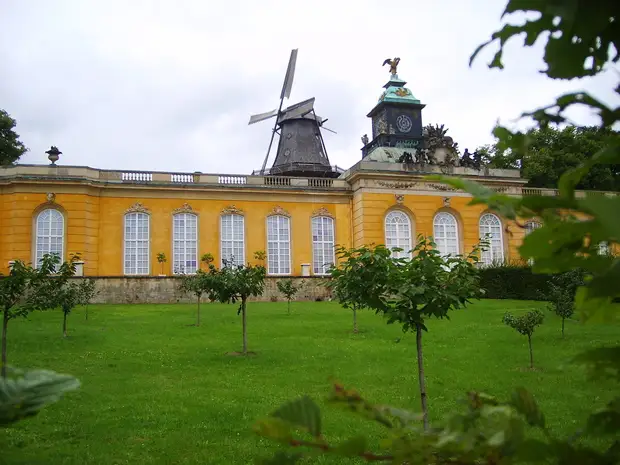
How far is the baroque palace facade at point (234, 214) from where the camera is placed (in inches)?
1019

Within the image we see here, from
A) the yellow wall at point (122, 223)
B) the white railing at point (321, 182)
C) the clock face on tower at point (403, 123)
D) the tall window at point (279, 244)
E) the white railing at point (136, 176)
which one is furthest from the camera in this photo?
the clock face on tower at point (403, 123)

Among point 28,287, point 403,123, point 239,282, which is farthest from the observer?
point 403,123

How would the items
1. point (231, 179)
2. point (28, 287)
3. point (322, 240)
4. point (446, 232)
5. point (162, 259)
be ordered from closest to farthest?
point (28, 287) → point (162, 259) → point (231, 179) → point (322, 240) → point (446, 232)

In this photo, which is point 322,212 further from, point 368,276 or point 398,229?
point 368,276

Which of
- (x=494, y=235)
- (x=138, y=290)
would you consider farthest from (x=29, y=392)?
(x=494, y=235)

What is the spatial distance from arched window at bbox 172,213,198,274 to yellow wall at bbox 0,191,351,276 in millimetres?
254

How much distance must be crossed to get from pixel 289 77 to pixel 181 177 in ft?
62.2

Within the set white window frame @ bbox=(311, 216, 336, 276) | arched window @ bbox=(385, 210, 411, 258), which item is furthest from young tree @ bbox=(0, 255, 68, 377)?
arched window @ bbox=(385, 210, 411, 258)

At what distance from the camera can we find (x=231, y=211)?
28.8m

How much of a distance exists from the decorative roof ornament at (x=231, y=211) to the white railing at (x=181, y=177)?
7.58ft

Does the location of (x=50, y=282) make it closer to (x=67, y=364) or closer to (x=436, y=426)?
(x=67, y=364)

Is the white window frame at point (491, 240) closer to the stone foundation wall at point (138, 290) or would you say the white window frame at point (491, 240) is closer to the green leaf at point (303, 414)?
the stone foundation wall at point (138, 290)

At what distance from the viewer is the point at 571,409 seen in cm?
870

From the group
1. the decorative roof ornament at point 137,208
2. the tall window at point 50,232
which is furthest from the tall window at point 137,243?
the tall window at point 50,232
